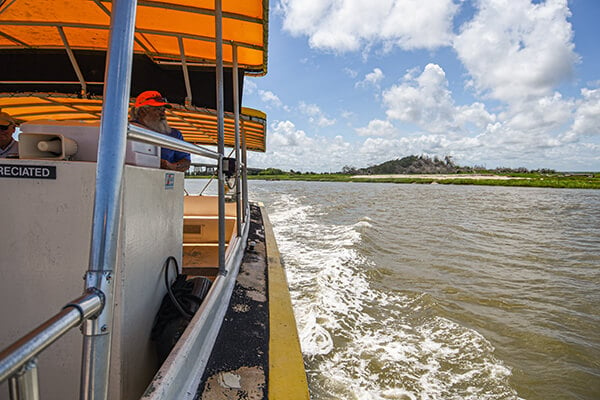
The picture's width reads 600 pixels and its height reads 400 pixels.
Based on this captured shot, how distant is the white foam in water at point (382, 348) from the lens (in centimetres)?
254

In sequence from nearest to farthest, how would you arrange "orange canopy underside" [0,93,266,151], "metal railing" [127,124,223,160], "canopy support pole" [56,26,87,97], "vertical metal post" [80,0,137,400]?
"vertical metal post" [80,0,137,400]
"metal railing" [127,124,223,160]
"canopy support pole" [56,26,87,97]
"orange canopy underside" [0,93,266,151]

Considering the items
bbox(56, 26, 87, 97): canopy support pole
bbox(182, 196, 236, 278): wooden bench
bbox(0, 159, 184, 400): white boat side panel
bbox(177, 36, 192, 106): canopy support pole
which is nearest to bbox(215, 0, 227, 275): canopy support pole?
bbox(0, 159, 184, 400): white boat side panel

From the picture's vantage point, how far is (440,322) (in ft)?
11.9

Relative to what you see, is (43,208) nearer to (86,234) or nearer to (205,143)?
(86,234)

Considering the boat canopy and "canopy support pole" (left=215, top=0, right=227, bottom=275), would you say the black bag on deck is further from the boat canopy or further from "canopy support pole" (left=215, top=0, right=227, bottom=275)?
the boat canopy

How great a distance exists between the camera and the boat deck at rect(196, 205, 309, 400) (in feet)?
4.96

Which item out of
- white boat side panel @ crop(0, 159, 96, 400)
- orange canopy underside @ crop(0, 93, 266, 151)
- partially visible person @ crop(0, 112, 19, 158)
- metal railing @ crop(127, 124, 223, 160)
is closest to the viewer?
metal railing @ crop(127, 124, 223, 160)

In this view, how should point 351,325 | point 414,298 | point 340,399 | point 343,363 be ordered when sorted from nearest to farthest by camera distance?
point 340,399 → point 343,363 → point 351,325 → point 414,298

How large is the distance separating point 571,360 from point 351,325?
6.75 ft

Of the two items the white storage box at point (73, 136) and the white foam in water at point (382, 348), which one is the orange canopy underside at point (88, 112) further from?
the white storage box at point (73, 136)

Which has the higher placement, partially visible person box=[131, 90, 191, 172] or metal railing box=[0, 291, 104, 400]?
partially visible person box=[131, 90, 191, 172]

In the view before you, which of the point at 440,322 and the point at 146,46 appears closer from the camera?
the point at 146,46

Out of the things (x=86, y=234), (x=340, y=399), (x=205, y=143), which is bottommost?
(x=340, y=399)

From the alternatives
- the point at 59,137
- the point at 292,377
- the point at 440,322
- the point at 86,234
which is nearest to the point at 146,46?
the point at 59,137
